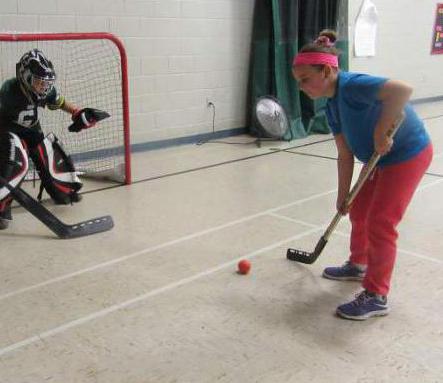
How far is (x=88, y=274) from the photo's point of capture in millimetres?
2254

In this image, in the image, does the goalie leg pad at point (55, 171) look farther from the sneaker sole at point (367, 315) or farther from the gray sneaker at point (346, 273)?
the sneaker sole at point (367, 315)

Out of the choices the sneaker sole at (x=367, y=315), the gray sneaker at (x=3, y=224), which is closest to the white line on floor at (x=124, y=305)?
the sneaker sole at (x=367, y=315)

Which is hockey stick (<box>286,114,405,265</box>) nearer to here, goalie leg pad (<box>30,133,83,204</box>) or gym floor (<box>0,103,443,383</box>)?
gym floor (<box>0,103,443,383</box>)

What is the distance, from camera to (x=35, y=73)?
2795mm

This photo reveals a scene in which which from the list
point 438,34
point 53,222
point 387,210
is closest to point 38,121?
point 53,222

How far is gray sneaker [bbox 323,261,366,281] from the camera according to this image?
2252mm

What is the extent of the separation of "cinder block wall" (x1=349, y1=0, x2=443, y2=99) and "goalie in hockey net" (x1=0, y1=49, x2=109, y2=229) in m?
4.17

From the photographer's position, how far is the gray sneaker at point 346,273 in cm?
225

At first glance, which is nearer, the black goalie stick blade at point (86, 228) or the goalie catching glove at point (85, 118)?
the black goalie stick blade at point (86, 228)

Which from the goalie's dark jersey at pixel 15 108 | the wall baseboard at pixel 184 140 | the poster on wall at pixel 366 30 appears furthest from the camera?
the poster on wall at pixel 366 30

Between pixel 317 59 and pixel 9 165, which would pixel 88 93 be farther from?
pixel 317 59

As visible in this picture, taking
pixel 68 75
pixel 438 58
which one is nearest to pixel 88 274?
pixel 68 75

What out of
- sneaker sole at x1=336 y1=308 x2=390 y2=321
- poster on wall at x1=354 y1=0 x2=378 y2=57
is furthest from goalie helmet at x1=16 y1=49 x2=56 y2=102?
poster on wall at x1=354 y1=0 x2=378 y2=57

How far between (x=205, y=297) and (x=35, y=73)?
5.05 feet
